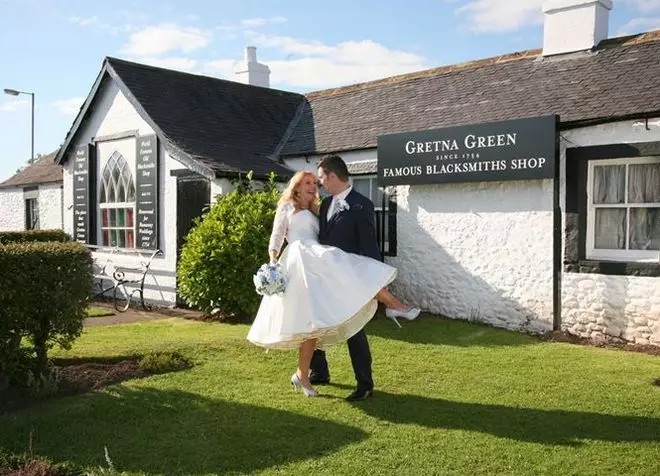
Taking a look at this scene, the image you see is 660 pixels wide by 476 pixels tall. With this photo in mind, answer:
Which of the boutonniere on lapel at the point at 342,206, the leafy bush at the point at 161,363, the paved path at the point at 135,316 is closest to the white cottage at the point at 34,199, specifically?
the paved path at the point at 135,316

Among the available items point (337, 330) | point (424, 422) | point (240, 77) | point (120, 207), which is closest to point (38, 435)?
point (337, 330)

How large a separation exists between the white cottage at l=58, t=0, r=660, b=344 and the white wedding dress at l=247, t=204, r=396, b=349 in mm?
4522

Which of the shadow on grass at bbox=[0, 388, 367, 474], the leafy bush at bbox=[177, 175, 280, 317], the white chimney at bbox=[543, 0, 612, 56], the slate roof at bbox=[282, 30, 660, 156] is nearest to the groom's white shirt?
the shadow on grass at bbox=[0, 388, 367, 474]

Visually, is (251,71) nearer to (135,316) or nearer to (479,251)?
(135,316)

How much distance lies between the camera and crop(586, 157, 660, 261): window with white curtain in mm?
8703

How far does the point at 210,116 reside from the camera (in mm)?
13625

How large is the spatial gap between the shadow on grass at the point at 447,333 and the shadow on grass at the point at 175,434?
3.64m

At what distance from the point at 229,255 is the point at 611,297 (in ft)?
18.1

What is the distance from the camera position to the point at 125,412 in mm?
5559

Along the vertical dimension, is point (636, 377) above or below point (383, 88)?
below

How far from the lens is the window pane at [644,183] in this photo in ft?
28.4

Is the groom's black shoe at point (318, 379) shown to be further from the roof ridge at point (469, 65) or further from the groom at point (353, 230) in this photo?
the roof ridge at point (469, 65)

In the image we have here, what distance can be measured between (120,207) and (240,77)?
17.2ft

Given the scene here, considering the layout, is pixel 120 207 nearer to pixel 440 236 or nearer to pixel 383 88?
pixel 383 88
